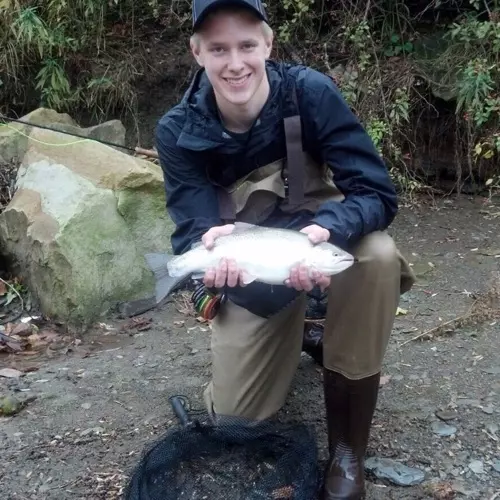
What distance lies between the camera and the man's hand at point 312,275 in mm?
2355

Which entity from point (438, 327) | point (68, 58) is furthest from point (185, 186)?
point (68, 58)

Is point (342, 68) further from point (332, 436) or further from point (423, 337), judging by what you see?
point (332, 436)

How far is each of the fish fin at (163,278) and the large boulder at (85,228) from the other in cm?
194

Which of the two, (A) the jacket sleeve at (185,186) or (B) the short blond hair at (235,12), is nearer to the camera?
(B) the short blond hair at (235,12)

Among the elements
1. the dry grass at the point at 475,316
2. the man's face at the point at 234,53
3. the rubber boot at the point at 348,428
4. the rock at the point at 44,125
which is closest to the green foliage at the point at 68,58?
the rock at the point at 44,125

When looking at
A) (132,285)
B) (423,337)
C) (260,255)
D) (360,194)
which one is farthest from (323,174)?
(132,285)

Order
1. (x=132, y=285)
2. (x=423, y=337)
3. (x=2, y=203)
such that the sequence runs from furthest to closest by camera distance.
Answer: (x=2, y=203), (x=132, y=285), (x=423, y=337)

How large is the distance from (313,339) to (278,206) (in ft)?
2.58

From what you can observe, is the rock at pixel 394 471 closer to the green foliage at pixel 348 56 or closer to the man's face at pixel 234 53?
the man's face at pixel 234 53

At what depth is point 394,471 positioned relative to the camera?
8.76ft

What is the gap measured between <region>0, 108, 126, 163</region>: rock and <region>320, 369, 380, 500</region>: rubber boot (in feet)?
11.4

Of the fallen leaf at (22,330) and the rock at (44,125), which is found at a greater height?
the rock at (44,125)

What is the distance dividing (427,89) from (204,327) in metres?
3.24

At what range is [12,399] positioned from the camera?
11.0 feet
